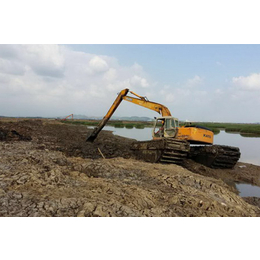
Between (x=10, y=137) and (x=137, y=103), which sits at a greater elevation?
(x=137, y=103)

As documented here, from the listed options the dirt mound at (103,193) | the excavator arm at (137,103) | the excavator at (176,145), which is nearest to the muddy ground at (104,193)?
the dirt mound at (103,193)

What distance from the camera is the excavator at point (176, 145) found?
29.5 feet

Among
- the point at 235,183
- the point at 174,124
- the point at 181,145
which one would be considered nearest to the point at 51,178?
the point at 181,145

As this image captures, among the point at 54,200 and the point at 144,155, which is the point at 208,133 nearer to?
the point at 144,155

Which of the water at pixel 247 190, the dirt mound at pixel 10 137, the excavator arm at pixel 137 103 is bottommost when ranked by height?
the water at pixel 247 190

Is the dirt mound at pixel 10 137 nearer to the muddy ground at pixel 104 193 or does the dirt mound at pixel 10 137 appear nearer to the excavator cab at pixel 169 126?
the muddy ground at pixel 104 193

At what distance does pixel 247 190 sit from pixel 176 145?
9.72ft

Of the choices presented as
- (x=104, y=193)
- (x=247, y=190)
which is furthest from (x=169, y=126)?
(x=104, y=193)

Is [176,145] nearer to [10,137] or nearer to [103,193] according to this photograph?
[103,193]

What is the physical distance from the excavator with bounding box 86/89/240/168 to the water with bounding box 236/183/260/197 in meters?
2.06

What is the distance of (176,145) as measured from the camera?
8.84m

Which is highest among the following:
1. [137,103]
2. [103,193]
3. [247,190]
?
[137,103]

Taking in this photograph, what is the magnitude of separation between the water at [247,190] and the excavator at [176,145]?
6.76 ft

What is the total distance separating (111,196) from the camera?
4652mm
